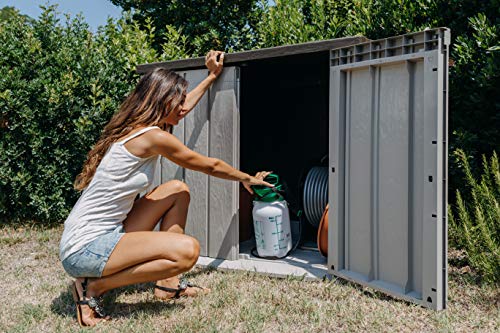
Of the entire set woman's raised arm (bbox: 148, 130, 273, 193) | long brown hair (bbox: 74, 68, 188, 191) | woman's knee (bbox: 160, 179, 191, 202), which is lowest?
woman's knee (bbox: 160, 179, 191, 202)

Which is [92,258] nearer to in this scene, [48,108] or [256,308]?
[256,308]

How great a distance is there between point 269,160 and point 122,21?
2747 mm

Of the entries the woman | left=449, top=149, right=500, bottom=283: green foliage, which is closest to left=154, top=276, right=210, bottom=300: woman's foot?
the woman

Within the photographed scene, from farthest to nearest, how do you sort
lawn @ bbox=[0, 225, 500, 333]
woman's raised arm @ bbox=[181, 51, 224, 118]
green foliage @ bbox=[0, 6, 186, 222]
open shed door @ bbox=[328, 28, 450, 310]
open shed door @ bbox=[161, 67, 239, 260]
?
green foliage @ bbox=[0, 6, 186, 222] < open shed door @ bbox=[161, 67, 239, 260] < woman's raised arm @ bbox=[181, 51, 224, 118] < open shed door @ bbox=[328, 28, 450, 310] < lawn @ bbox=[0, 225, 500, 333]

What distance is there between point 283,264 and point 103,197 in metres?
1.70

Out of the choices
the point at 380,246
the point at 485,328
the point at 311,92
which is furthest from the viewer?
the point at 311,92

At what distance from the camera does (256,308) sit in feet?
10.2

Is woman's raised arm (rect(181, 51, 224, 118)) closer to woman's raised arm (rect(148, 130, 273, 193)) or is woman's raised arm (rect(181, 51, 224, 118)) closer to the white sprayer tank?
woman's raised arm (rect(148, 130, 273, 193))

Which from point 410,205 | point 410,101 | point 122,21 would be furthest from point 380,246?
point 122,21

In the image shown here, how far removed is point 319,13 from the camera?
20.1 feet

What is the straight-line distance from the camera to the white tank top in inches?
118

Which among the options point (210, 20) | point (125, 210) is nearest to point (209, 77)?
point (125, 210)

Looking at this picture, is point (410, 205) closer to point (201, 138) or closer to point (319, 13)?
point (201, 138)

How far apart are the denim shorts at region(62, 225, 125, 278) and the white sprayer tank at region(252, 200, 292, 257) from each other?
5.04 ft
